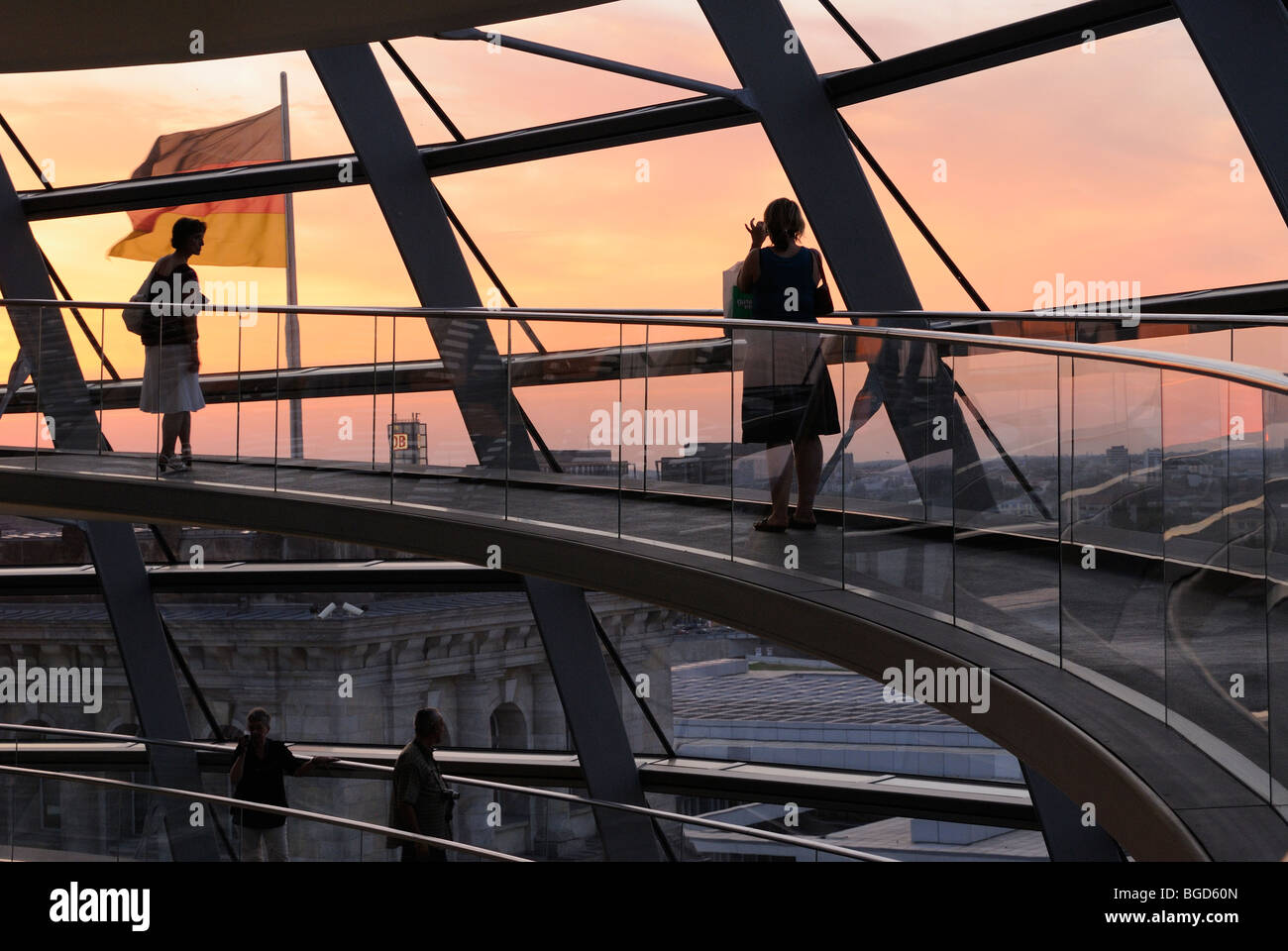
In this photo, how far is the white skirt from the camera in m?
11.6

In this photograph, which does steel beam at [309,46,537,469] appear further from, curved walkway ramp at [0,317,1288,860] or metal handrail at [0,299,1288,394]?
curved walkway ramp at [0,317,1288,860]

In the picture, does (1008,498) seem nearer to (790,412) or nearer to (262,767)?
(790,412)

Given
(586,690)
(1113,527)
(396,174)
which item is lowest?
(586,690)

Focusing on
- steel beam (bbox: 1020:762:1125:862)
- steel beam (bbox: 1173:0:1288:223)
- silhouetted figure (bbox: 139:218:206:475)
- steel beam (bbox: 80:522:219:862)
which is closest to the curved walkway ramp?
silhouetted figure (bbox: 139:218:206:475)

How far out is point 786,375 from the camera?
795 cm

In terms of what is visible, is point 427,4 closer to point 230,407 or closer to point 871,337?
point 230,407

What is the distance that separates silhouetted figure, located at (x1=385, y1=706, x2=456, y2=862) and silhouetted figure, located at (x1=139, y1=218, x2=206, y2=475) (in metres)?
3.78

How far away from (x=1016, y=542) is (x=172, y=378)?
7.75m

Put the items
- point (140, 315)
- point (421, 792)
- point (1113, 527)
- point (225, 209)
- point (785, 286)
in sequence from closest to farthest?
point (1113, 527) < point (785, 286) < point (421, 792) < point (140, 315) < point (225, 209)

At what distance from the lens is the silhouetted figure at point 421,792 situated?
9375mm

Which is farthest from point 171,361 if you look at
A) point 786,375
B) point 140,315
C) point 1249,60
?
point 1249,60

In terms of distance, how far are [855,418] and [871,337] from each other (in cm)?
44

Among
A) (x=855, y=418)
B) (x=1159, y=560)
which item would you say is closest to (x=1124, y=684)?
(x=1159, y=560)
